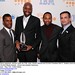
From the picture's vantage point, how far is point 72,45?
1.90 m

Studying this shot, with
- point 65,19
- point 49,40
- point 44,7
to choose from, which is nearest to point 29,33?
point 49,40

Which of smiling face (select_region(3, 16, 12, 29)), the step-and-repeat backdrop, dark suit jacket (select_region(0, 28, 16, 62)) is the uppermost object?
the step-and-repeat backdrop

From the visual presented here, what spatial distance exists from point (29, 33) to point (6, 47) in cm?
38

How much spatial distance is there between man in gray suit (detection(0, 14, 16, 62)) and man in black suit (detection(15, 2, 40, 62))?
0.14 metres

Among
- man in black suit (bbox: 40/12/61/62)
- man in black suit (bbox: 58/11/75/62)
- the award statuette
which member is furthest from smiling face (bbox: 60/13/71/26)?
the award statuette

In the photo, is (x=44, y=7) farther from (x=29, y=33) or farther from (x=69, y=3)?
(x=29, y=33)

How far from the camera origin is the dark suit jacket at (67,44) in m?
1.92

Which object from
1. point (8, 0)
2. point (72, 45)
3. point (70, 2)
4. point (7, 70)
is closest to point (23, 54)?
point (72, 45)

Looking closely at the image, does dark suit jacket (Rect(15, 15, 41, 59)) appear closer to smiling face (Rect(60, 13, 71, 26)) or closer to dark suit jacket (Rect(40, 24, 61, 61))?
dark suit jacket (Rect(40, 24, 61, 61))

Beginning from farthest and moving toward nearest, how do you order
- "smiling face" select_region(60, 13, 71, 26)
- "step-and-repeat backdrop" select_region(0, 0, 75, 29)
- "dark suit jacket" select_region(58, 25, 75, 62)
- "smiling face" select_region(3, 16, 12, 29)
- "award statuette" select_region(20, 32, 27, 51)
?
"step-and-repeat backdrop" select_region(0, 0, 75, 29), "award statuette" select_region(20, 32, 27, 51), "smiling face" select_region(3, 16, 12, 29), "smiling face" select_region(60, 13, 71, 26), "dark suit jacket" select_region(58, 25, 75, 62)

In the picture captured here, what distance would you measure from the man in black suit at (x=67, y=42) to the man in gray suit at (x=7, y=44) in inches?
24.0

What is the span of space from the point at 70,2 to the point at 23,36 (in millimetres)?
999

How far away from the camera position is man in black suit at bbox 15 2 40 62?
7.65 feet

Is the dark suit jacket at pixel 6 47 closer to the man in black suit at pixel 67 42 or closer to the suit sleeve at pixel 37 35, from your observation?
the suit sleeve at pixel 37 35
